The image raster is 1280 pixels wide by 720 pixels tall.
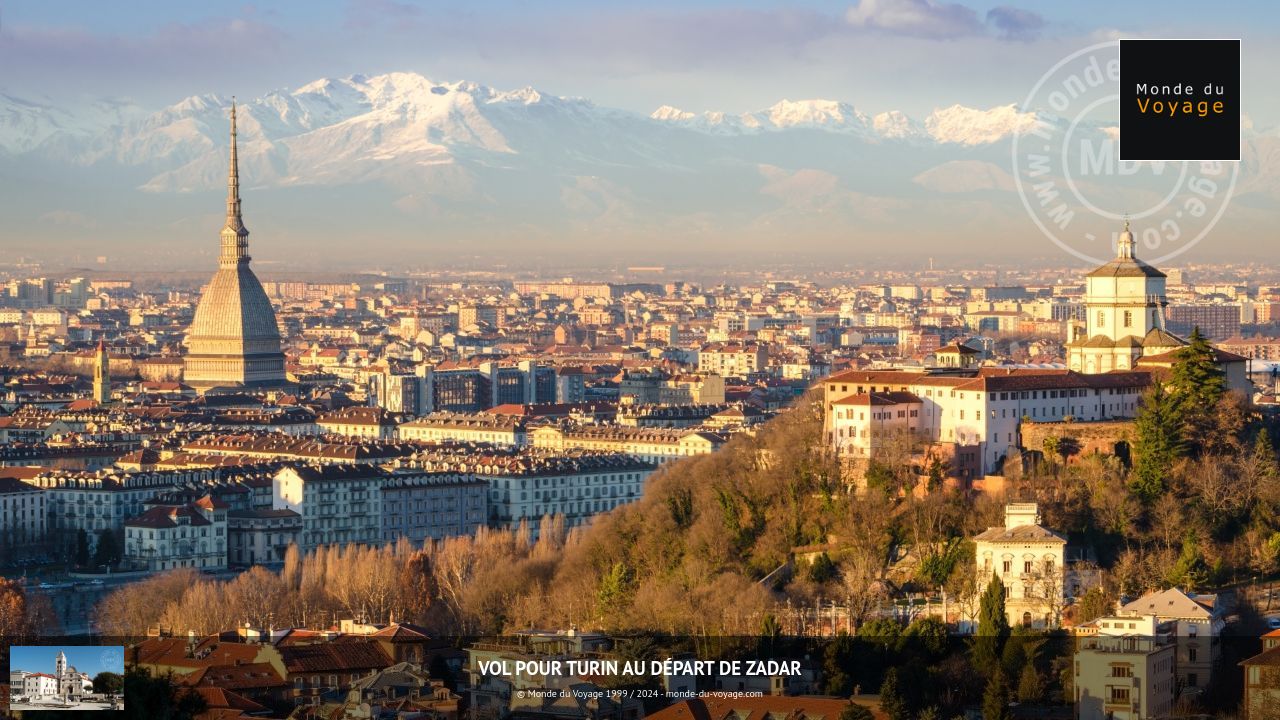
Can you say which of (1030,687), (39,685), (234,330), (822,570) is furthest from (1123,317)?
(234,330)

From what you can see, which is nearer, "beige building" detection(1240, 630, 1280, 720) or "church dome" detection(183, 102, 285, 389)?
"beige building" detection(1240, 630, 1280, 720)

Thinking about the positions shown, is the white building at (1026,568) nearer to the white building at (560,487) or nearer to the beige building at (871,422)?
the beige building at (871,422)

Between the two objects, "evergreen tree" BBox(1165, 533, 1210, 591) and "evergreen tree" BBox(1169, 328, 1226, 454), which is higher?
"evergreen tree" BBox(1169, 328, 1226, 454)

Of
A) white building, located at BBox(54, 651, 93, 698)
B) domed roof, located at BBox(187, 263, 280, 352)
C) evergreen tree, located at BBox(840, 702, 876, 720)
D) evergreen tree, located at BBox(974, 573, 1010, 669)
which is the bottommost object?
evergreen tree, located at BBox(840, 702, 876, 720)

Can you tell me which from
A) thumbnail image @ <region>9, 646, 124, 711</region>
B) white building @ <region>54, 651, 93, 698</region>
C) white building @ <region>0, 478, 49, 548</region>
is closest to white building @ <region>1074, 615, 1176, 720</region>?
thumbnail image @ <region>9, 646, 124, 711</region>

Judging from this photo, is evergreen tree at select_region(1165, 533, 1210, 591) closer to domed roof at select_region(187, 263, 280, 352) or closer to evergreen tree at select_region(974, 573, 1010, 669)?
evergreen tree at select_region(974, 573, 1010, 669)

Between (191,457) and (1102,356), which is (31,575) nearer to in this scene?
(191,457)
